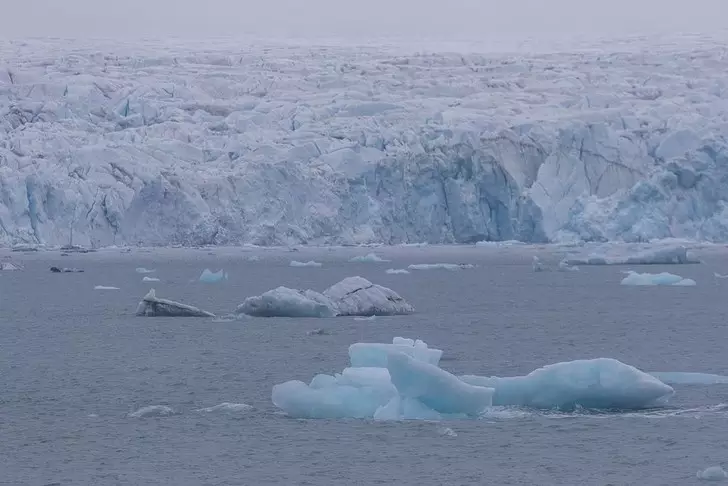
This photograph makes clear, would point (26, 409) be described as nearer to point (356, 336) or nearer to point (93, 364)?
point (93, 364)

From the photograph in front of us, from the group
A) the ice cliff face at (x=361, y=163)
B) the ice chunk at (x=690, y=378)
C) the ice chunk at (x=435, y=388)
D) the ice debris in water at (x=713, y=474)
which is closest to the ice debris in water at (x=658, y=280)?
the ice cliff face at (x=361, y=163)

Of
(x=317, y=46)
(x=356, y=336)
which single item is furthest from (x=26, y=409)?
(x=317, y=46)

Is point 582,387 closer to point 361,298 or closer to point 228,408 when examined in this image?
point 228,408

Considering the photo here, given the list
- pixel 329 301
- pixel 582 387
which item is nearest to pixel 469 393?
pixel 582 387

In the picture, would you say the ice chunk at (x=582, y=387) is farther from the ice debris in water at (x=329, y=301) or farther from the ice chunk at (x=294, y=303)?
the ice chunk at (x=294, y=303)

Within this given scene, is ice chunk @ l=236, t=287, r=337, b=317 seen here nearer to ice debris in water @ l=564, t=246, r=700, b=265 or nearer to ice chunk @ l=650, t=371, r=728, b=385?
ice chunk @ l=650, t=371, r=728, b=385
